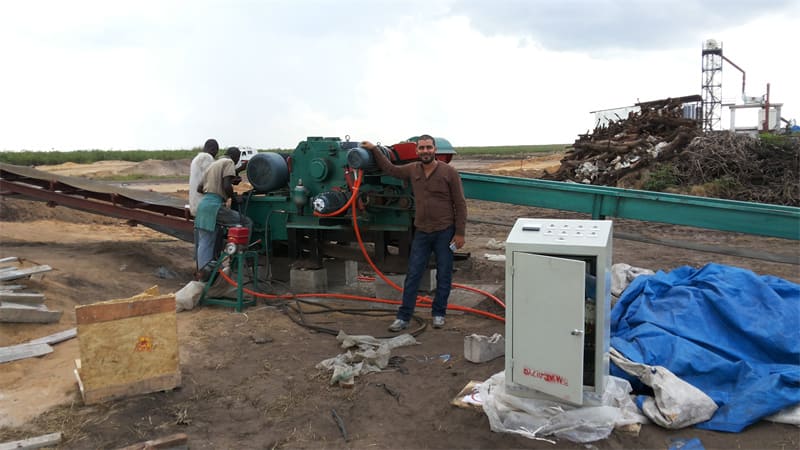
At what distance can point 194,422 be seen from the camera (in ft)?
14.0

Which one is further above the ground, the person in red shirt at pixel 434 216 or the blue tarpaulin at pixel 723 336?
the person in red shirt at pixel 434 216

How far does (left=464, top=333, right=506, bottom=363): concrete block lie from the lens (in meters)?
5.14

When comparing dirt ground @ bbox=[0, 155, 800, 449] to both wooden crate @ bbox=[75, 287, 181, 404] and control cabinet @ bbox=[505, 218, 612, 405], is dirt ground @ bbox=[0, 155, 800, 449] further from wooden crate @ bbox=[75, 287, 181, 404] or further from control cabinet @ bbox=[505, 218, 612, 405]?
control cabinet @ bbox=[505, 218, 612, 405]

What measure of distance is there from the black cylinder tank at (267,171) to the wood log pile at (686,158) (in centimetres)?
939

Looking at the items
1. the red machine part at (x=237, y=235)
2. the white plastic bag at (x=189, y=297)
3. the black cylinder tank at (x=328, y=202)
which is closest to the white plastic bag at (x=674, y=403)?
the black cylinder tank at (x=328, y=202)

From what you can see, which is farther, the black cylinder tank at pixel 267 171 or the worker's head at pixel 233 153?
the worker's head at pixel 233 153

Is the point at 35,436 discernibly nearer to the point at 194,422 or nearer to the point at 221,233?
the point at 194,422

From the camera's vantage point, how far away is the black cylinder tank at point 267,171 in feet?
25.3

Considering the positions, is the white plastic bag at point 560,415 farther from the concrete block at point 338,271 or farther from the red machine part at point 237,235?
the concrete block at point 338,271

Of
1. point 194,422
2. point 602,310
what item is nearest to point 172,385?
point 194,422

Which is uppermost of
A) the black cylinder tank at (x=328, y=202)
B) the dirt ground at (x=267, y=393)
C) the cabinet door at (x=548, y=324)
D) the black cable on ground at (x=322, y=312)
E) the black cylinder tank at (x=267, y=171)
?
the black cylinder tank at (x=267, y=171)

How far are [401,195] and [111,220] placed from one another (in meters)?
9.99

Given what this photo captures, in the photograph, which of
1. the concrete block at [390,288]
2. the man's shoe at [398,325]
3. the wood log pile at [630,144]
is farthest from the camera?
the wood log pile at [630,144]

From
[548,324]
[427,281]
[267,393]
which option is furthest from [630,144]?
[267,393]
